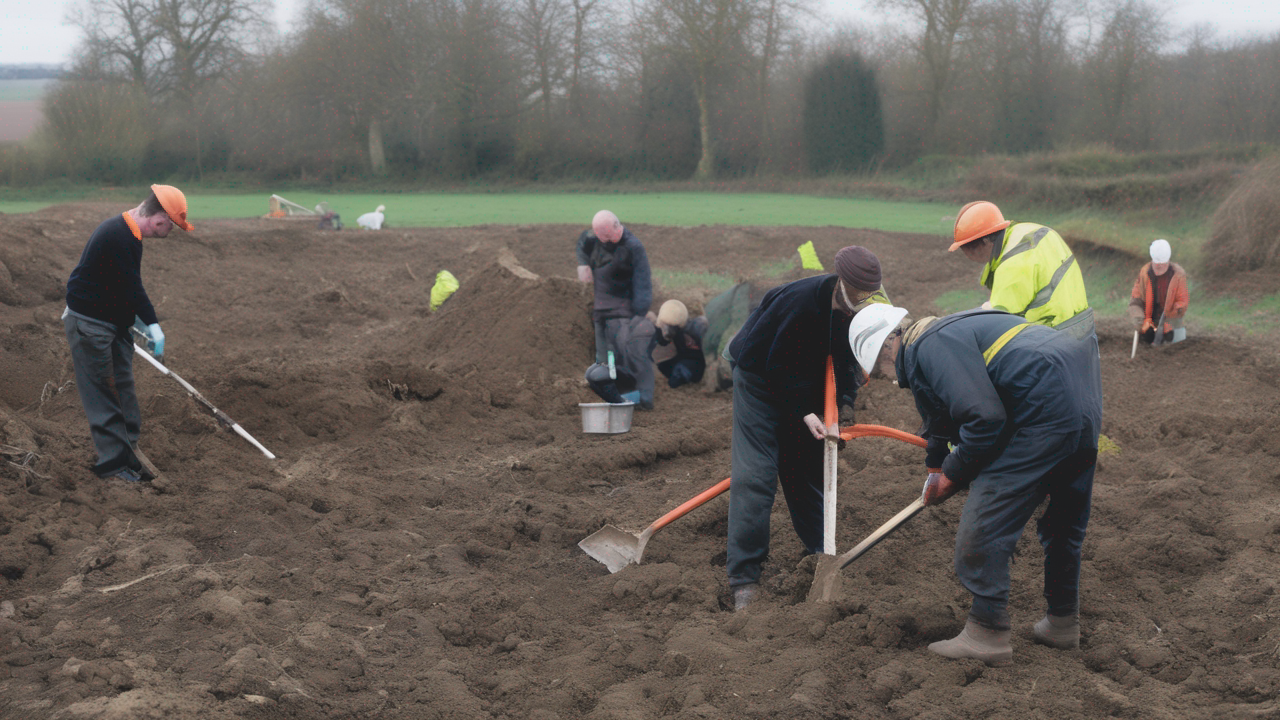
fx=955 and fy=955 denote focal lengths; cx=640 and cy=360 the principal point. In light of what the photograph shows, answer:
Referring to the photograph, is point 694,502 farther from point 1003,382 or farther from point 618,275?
point 618,275

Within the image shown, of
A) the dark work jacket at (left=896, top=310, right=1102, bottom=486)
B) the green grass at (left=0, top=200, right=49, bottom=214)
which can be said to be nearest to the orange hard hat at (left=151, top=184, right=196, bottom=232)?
the dark work jacket at (left=896, top=310, right=1102, bottom=486)

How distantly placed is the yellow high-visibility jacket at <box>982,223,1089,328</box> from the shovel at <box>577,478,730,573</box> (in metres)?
1.85

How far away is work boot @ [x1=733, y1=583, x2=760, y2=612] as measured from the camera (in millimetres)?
4336

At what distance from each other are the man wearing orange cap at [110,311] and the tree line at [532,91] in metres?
29.7

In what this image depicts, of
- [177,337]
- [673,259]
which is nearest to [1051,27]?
[673,259]

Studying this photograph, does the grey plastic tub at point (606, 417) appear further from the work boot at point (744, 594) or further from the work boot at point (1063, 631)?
the work boot at point (1063, 631)

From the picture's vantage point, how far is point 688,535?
5.39m

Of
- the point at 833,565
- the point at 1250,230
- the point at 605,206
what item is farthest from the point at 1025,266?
the point at 605,206

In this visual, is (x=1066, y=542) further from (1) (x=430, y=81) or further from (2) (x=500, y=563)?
(1) (x=430, y=81)

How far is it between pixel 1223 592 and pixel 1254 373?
5.52m

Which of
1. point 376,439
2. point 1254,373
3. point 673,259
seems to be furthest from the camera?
point 673,259

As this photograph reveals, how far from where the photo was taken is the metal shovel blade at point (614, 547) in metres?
5.02

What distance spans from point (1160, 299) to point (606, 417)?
18.7ft

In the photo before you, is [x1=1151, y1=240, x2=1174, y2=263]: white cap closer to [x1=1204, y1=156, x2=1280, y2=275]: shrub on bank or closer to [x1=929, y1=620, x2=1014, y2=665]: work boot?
[x1=1204, y1=156, x2=1280, y2=275]: shrub on bank
